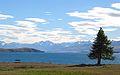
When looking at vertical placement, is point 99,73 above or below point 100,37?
below

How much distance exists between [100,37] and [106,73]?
47.4 m

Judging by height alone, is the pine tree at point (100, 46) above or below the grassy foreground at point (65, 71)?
above

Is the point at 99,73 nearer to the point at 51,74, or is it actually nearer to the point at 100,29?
the point at 51,74

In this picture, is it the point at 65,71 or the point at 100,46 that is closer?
the point at 65,71

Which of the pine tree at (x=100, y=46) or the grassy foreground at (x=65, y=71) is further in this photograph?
the pine tree at (x=100, y=46)

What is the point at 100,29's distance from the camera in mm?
109562

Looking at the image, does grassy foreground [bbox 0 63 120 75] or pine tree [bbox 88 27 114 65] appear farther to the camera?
pine tree [bbox 88 27 114 65]

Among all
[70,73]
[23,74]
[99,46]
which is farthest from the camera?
[99,46]

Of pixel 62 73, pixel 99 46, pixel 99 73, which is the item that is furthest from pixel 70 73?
pixel 99 46

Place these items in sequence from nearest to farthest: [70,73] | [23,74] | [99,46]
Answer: [23,74], [70,73], [99,46]

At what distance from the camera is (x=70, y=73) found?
2338 inches

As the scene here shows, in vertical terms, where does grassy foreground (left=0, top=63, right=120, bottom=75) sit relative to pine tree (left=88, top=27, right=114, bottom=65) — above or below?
below

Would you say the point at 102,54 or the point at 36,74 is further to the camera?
the point at 102,54

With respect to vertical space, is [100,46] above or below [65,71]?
above
